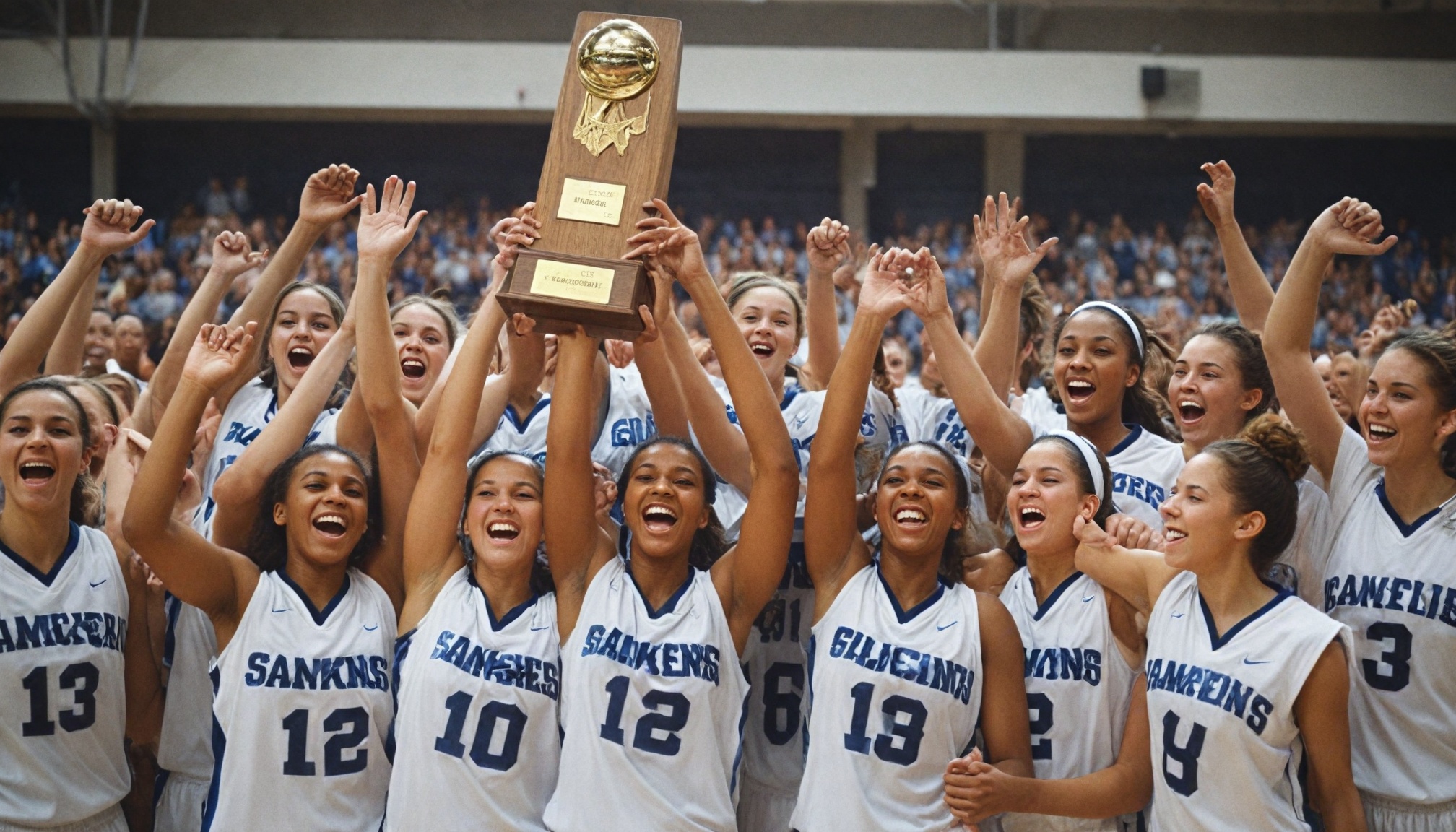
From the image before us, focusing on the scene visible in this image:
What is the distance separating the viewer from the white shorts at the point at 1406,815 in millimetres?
3129

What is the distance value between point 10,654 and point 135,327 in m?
2.81

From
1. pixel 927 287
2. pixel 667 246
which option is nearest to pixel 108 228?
pixel 667 246

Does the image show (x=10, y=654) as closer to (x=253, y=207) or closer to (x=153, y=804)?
(x=153, y=804)

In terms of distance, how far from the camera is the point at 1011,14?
16672 mm

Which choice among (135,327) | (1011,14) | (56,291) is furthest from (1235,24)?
(56,291)

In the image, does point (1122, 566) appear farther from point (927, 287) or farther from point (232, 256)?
point (232, 256)

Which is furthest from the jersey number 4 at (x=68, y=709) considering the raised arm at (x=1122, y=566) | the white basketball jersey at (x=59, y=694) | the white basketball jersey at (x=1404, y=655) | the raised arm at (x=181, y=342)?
the white basketball jersey at (x=1404, y=655)

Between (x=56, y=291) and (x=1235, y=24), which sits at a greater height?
(x=1235, y=24)

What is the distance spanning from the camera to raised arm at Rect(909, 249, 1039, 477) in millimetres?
3559

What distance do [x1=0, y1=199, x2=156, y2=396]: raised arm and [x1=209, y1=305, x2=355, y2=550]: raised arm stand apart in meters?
0.76

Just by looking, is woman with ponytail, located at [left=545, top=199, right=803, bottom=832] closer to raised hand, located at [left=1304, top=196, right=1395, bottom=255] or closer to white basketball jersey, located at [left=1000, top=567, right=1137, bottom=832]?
white basketball jersey, located at [left=1000, top=567, right=1137, bottom=832]

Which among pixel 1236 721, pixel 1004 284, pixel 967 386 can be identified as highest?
pixel 1004 284

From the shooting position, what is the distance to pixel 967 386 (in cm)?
356

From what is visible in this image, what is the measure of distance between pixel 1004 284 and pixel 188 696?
2.69 meters
